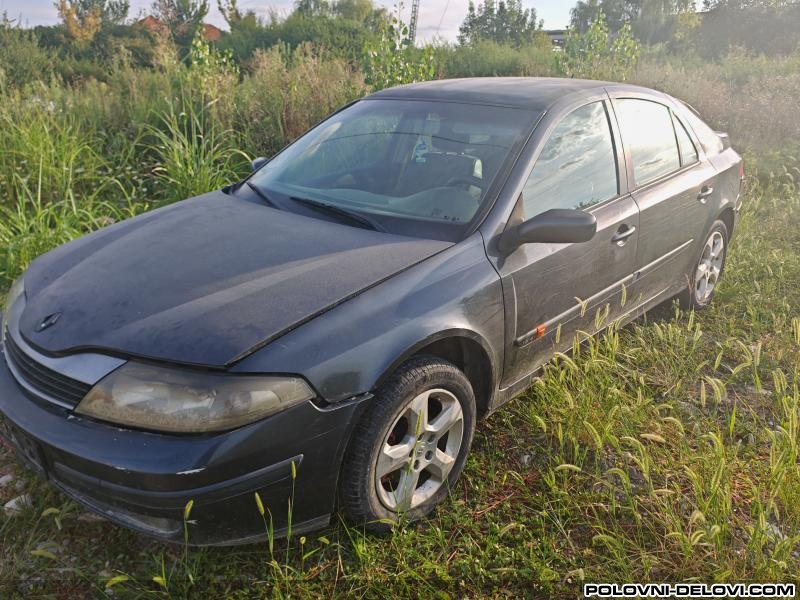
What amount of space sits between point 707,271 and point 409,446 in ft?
9.42

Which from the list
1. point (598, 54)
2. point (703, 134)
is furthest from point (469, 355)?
point (598, 54)

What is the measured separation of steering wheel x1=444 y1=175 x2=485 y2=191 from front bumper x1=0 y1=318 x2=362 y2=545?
1152mm

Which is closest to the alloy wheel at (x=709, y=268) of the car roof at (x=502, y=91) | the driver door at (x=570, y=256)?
the driver door at (x=570, y=256)

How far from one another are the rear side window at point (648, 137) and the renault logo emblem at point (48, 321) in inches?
107

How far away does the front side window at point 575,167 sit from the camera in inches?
109

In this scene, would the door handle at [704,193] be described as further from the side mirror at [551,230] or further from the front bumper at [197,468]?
the front bumper at [197,468]

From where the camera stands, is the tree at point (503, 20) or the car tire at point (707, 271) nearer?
the car tire at point (707, 271)

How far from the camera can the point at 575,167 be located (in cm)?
299

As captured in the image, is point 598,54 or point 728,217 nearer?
point 728,217

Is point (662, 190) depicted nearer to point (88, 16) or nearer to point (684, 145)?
point (684, 145)

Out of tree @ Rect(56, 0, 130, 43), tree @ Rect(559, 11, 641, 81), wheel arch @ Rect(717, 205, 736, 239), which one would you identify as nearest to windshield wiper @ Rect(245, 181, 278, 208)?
wheel arch @ Rect(717, 205, 736, 239)

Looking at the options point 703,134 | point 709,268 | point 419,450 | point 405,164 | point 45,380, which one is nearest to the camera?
point 45,380

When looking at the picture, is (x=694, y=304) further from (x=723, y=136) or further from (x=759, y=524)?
(x=759, y=524)

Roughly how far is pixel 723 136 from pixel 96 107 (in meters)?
5.50
